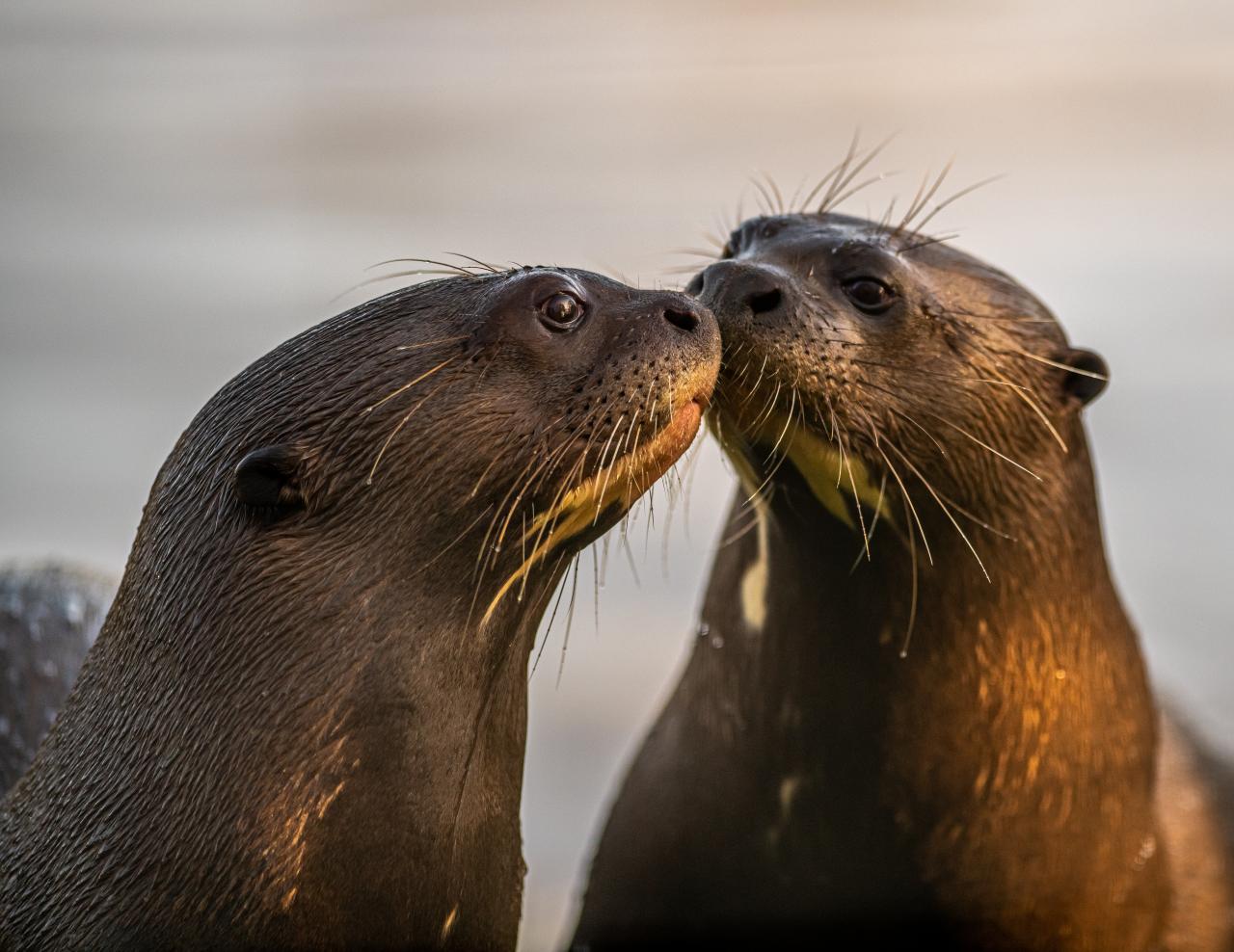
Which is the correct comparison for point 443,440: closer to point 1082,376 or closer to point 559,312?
point 559,312

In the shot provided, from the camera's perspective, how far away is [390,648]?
2.79 metres

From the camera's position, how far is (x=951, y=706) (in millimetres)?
3775

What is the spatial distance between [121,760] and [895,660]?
1539 millimetres

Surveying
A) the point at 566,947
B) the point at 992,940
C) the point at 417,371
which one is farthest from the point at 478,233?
the point at 417,371

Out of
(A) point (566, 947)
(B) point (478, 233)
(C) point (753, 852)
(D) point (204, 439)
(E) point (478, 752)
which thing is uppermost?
(B) point (478, 233)

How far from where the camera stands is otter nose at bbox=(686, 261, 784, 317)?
335 centimetres

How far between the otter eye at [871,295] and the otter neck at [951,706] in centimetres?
40

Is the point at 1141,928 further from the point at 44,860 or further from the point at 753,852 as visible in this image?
the point at 44,860

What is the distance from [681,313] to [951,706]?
119cm

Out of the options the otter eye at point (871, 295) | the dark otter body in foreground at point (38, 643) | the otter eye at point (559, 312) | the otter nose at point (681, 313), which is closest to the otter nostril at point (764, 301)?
the otter eye at point (871, 295)

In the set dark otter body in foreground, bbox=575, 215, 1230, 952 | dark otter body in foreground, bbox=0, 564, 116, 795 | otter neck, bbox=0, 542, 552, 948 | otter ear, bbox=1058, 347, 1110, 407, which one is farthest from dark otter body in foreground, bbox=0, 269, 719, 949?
otter ear, bbox=1058, 347, 1110, 407

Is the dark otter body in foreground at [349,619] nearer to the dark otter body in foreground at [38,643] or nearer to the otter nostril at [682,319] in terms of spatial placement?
the otter nostril at [682,319]

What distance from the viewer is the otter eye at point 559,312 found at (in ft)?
9.57

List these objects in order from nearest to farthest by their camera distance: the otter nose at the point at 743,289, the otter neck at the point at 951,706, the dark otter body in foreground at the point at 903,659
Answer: the otter nose at the point at 743,289, the dark otter body in foreground at the point at 903,659, the otter neck at the point at 951,706
